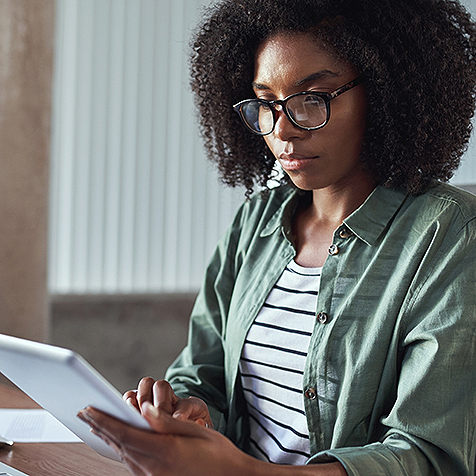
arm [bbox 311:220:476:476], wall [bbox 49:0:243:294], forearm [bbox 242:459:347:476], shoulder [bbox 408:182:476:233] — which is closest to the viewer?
forearm [bbox 242:459:347:476]

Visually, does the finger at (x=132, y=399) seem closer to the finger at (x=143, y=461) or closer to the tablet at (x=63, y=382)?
the tablet at (x=63, y=382)

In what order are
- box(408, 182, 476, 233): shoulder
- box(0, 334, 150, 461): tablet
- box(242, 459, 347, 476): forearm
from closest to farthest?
1. box(0, 334, 150, 461): tablet
2. box(242, 459, 347, 476): forearm
3. box(408, 182, 476, 233): shoulder

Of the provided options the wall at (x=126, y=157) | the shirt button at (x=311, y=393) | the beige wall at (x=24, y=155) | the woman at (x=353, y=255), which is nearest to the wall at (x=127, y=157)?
the wall at (x=126, y=157)

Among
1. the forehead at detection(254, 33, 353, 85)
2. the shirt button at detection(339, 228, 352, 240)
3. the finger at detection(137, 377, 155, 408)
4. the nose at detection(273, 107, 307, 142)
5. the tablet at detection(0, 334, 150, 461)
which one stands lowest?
the finger at detection(137, 377, 155, 408)

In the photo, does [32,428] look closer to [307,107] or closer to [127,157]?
[307,107]

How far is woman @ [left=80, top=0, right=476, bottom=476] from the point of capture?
4.13 ft

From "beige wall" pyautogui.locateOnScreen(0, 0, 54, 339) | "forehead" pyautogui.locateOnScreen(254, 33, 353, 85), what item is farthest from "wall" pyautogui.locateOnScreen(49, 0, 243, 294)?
"forehead" pyautogui.locateOnScreen(254, 33, 353, 85)

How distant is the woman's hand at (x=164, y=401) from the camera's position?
1.38m

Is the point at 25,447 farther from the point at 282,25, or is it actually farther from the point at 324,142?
the point at 282,25

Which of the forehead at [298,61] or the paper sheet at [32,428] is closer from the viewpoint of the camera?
the forehead at [298,61]

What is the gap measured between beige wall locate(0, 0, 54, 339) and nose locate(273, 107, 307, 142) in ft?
6.13

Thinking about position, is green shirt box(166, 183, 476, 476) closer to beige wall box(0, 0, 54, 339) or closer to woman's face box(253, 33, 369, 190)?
woman's face box(253, 33, 369, 190)

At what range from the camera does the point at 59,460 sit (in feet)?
4.78

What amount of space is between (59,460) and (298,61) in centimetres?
83
